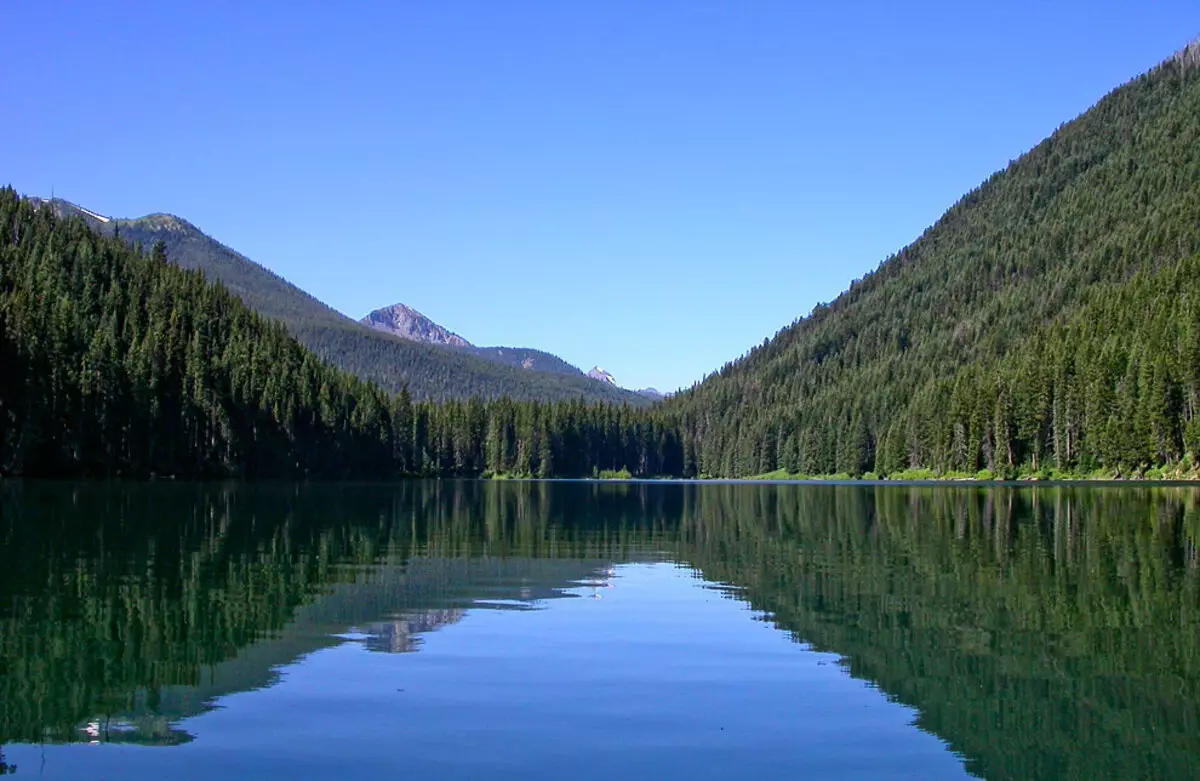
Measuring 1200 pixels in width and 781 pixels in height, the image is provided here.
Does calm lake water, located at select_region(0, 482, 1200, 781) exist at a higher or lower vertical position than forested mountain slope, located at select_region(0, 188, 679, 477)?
lower

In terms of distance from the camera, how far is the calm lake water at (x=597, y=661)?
51.6 ft

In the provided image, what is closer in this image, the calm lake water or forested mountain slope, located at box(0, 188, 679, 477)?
the calm lake water

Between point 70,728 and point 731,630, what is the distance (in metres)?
13.8

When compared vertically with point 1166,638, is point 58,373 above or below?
above

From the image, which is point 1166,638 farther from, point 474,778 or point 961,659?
point 474,778

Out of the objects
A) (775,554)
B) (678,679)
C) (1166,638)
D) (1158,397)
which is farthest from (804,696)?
(1158,397)

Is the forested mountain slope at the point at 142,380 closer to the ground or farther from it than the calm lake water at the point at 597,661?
farther from it

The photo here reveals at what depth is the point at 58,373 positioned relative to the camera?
5246 inches

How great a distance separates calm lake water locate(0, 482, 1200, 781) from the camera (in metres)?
15.7

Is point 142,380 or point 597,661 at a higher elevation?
point 142,380

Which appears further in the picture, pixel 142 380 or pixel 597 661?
pixel 142 380

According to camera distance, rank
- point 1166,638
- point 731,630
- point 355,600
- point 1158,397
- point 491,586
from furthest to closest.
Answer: point 1158,397 → point 491,586 → point 355,600 → point 731,630 → point 1166,638

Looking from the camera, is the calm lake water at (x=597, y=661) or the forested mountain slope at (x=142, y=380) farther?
the forested mountain slope at (x=142, y=380)

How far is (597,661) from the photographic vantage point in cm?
2256
